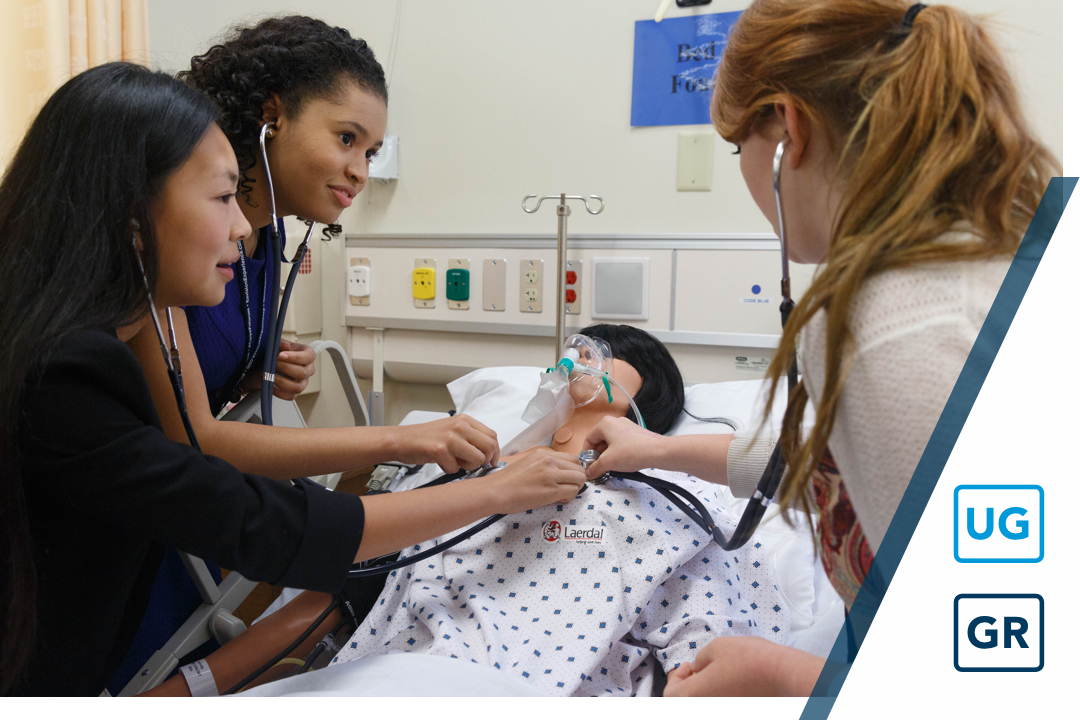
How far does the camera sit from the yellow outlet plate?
234 cm

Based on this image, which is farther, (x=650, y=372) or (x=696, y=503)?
(x=650, y=372)

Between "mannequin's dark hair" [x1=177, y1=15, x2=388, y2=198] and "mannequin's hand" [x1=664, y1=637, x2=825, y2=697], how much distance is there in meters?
1.09

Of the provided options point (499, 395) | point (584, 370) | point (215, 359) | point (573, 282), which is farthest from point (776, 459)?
point (573, 282)

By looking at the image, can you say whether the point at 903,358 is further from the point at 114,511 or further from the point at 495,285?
the point at 495,285

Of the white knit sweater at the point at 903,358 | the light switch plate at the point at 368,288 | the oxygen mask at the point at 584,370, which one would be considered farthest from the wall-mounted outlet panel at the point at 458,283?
the white knit sweater at the point at 903,358

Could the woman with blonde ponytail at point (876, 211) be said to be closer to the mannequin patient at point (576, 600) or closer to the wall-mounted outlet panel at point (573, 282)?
the mannequin patient at point (576, 600)

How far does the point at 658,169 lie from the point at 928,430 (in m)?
1.75

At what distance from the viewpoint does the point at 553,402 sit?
1395 millimetres

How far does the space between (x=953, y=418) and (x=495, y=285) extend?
1815 millimetres

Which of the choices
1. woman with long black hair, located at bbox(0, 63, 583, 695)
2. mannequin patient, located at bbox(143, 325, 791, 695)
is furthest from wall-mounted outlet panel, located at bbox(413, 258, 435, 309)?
woman with long black hair, located at bbox(0, 63, 583, 695)

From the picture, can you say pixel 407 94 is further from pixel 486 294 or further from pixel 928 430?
pixel 928 430

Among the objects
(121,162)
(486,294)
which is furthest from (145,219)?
(486,294)

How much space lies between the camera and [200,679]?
3.46 ft

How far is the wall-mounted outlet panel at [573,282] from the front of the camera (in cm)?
219
